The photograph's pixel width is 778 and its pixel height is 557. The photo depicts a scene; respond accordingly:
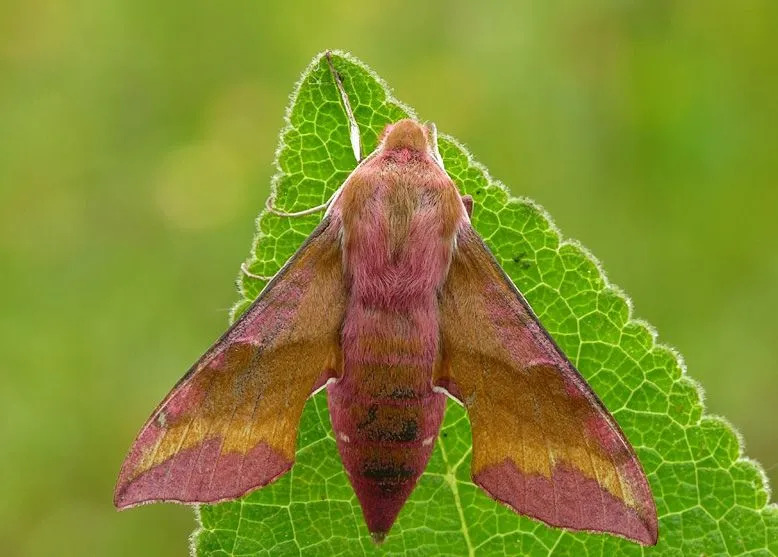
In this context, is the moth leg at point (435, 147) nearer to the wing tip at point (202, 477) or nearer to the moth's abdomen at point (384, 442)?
the moth's abdomen at point (384, 442)

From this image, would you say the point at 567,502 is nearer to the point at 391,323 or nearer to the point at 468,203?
the point at 391,323

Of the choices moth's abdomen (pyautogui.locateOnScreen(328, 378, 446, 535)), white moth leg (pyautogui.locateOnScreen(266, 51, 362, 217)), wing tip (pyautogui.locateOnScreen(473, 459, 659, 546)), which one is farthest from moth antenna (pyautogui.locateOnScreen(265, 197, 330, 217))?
wing tip (pyautogui.locateOnScreen(473, 459, 659, 546))

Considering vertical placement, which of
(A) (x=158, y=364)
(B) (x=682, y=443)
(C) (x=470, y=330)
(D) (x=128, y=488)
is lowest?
(D) (x=128, y=488)

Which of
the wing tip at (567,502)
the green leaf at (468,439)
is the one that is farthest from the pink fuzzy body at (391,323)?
the wing tip at (567,502)

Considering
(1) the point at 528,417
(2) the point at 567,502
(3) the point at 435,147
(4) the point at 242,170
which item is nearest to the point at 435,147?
(3) the point at 435,147

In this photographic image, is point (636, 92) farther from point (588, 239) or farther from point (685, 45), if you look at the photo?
point (588, 239)

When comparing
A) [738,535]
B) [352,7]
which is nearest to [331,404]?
[738,535]

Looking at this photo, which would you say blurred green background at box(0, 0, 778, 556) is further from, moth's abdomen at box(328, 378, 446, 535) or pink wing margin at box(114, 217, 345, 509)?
moth's abdomen at box(328, 378, 446, 535)
